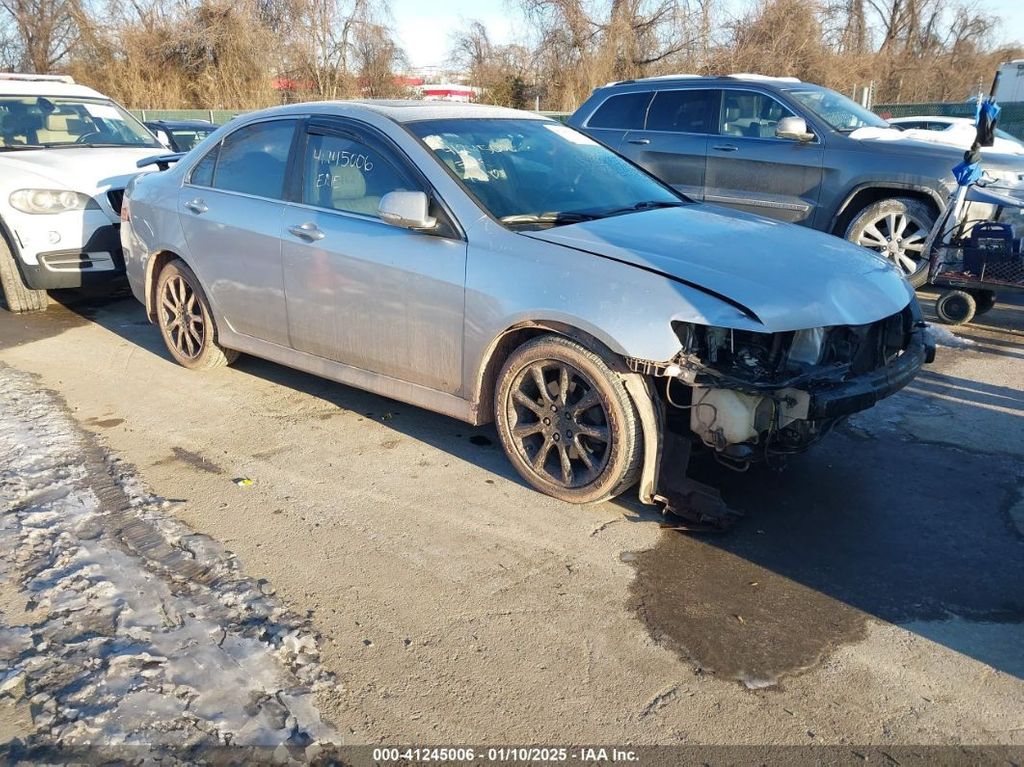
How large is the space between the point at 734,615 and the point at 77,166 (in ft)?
22.2

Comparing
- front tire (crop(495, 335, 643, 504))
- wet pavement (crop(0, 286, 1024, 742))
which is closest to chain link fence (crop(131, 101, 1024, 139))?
wet pavement (crop(0, 286, 1024, 742))

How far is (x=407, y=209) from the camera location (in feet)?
13.5

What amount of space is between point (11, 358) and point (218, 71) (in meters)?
29.2

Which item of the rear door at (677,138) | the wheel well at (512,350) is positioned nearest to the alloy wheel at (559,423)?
the wheel well at (512,350)

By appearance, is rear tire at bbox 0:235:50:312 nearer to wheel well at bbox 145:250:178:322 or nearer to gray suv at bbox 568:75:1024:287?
wheel well at bbox 145:250:178:322

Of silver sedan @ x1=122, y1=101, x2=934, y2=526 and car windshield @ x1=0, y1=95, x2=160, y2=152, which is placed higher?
car windshield @ x1=0, y1=95, x2=160, y2=152

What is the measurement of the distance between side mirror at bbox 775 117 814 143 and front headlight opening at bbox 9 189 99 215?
6.07 meters

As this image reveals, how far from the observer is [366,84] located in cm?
3322

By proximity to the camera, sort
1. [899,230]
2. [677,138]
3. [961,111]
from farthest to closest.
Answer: [961,111], [677,138], [899,230]

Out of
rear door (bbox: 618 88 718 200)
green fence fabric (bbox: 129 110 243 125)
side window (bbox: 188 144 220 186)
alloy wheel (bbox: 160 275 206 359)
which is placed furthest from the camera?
green fence fabric (bbox: 129 110 243 125)

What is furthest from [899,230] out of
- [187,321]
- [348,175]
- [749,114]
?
[187,321]

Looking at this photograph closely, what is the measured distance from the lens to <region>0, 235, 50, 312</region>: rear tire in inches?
288

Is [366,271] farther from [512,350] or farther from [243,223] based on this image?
[243,223]

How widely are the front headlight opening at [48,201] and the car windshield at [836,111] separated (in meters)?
6.56
